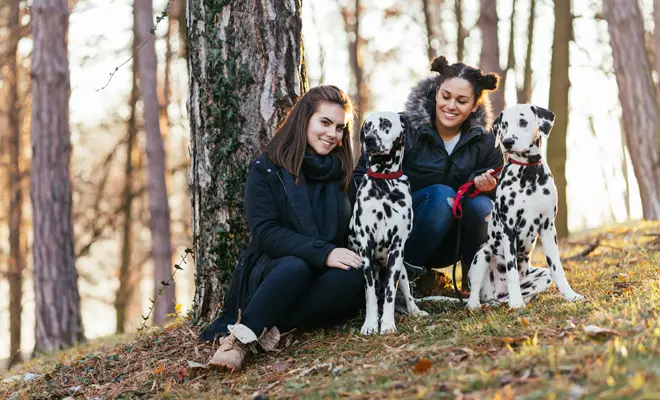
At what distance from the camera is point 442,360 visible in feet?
11.8

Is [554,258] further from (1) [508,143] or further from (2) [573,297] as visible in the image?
(1) [508,143]

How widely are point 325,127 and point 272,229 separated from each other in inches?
35.4

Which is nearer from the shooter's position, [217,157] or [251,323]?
[251,323]

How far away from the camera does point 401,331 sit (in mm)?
4535

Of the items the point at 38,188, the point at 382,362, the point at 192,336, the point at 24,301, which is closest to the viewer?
the point at 382,362

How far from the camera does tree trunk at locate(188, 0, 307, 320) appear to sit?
207 inches

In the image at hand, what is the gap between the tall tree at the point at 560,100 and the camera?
10.5 m

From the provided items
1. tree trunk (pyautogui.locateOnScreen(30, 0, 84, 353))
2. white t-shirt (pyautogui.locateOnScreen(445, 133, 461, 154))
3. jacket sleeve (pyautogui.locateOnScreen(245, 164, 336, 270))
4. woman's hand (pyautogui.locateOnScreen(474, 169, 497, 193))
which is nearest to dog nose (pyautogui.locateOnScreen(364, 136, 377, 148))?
jacket sleeve (pyautogui.locateOnScreen(245, 164, 336, 270))

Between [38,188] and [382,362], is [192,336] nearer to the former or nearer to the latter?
[382,362]

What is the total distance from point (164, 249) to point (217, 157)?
6756 mm

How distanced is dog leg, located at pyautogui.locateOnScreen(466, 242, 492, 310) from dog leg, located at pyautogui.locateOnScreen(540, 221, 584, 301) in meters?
0.46

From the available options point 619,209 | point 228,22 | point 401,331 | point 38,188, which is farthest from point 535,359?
point 619,209

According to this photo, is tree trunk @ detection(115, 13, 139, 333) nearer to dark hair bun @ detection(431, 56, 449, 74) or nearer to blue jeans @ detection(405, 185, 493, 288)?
dark hair bun @ detection(431, 56, 449, 74)

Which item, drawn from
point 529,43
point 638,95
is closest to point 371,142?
point 638,95
